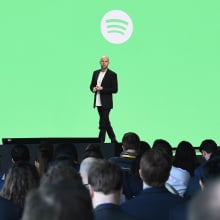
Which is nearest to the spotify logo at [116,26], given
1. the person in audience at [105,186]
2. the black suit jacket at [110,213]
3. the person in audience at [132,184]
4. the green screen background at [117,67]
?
the green screen background at [117,67]

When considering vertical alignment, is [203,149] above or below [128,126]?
below

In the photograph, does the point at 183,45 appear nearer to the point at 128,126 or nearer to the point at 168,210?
the point at 128,126

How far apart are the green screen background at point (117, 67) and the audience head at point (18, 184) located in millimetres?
7117

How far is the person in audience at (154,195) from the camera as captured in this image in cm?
267

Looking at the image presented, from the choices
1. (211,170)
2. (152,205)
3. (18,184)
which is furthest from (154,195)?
(18,184)

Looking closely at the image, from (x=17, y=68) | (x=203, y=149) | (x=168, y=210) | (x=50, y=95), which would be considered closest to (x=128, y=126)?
(x=50, y=95)

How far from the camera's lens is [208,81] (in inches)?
400

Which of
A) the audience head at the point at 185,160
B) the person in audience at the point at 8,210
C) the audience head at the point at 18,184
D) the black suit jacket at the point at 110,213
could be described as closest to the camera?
the black suit jacket at the point at 110,213

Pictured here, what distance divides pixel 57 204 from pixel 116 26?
29.4ft

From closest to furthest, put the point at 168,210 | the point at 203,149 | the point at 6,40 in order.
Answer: the point at 168,210, the point at 203,149, the point at 6,40

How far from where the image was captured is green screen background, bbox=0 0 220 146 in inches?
392

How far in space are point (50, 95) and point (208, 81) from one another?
2.65m

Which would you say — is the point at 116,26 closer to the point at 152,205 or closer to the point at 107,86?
the point at 107,86

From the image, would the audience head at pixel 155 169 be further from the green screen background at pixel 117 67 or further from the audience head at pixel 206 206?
the green screen background at pixel 117 67
